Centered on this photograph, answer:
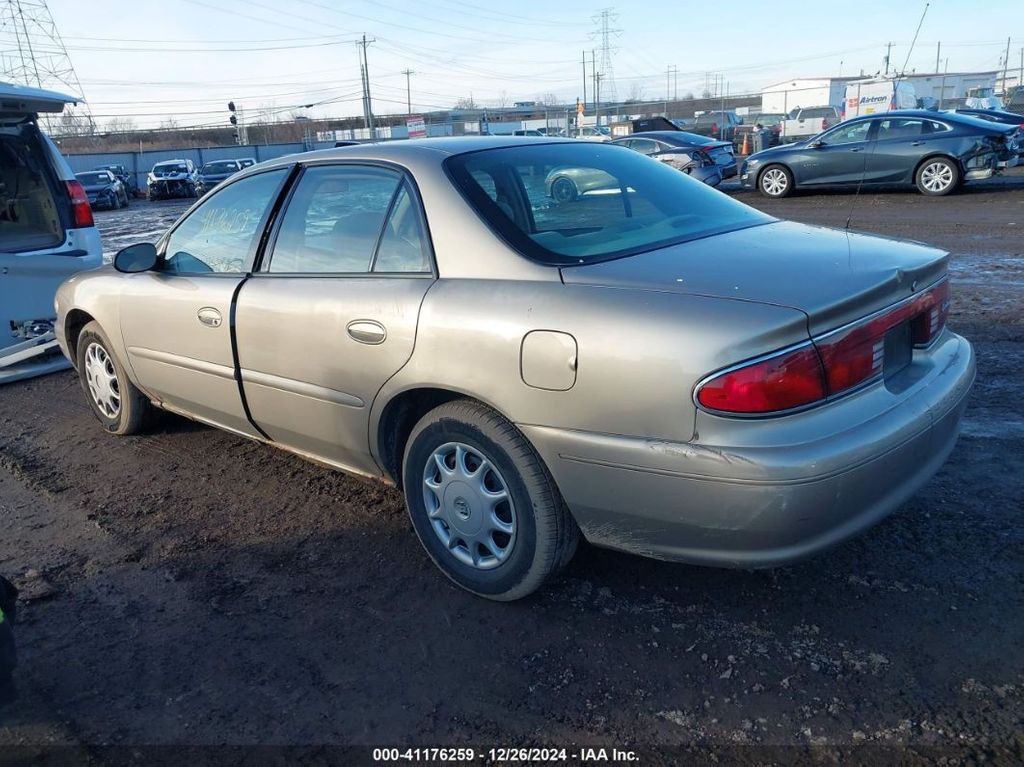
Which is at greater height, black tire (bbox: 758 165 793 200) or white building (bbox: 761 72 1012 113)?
white building (bbox: 761 72 1012 113)

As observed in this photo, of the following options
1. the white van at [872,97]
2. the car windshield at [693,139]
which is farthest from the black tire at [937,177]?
the white van at [872,97]

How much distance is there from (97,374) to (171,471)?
999 mm

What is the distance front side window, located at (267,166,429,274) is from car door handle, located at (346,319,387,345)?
0.75 feet

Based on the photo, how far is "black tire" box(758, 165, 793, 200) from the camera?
51.5ft

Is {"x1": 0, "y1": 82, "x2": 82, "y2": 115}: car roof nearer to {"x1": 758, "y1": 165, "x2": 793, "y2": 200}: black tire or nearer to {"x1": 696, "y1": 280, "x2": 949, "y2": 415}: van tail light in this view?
{"x1": 696, "y1": 280, "x2": 949, "y2": 415}: van tail light

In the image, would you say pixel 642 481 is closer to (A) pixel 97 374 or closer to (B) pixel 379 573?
(B) pixel 379 573

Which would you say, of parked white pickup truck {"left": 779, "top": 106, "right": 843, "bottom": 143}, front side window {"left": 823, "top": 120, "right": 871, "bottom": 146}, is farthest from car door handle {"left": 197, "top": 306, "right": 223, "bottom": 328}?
parked white pickup truck {"left": 779, "top": 106, "right": 843, "bottom": 143}

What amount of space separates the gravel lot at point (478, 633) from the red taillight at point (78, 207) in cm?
359

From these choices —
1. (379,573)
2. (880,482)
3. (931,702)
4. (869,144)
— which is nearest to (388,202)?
(379,573)

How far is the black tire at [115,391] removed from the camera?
472 centimetres

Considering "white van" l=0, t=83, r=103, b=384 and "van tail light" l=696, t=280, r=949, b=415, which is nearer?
"van tail light" l=696, t=280, r=949, b=415

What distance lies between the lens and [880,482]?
8.16 ft

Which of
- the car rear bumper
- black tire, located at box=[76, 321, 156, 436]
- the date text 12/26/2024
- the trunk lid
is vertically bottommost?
the date text 12/26/2024

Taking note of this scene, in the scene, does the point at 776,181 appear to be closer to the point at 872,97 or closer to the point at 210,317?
the point at 210,317
